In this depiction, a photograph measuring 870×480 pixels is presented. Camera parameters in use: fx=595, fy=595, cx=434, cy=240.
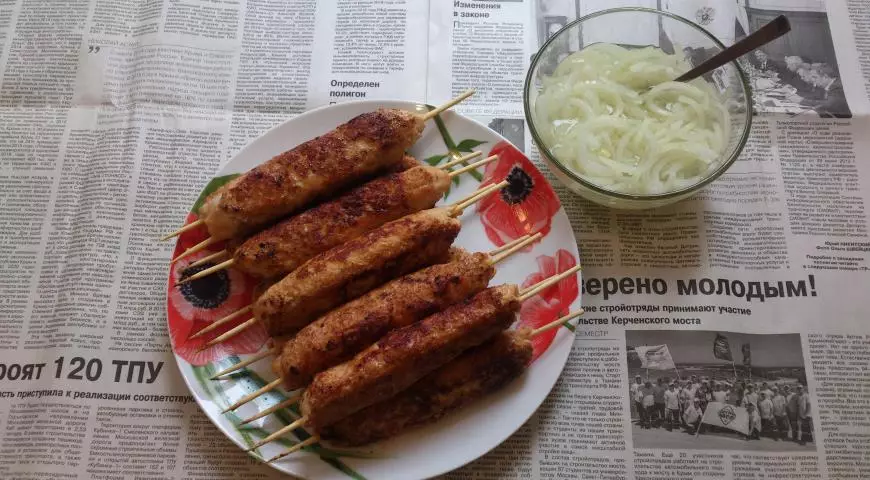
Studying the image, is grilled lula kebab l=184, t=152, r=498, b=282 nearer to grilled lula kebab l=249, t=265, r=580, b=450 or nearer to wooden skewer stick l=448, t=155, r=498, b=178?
wooden skewer stick l=448, t=155, r=498, b=178

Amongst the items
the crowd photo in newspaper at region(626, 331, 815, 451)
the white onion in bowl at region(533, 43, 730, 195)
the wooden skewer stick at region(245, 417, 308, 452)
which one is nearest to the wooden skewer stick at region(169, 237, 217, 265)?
the wooden skewer stick at region(245, 417, 308, 452)

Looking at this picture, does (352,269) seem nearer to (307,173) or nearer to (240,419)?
(307,173)

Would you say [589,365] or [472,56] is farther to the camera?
[472,56]

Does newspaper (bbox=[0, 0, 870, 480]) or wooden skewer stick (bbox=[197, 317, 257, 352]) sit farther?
newspaper (bbox=[0, 0, 870, 480])

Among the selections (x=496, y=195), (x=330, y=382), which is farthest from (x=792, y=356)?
(x=330, y=382)

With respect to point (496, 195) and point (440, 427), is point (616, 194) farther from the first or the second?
point (440, 427)

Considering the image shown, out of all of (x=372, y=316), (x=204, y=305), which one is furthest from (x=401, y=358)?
(x=204, y=305)

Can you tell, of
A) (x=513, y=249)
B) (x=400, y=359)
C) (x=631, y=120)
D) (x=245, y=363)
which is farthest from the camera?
(x=631, y=120)

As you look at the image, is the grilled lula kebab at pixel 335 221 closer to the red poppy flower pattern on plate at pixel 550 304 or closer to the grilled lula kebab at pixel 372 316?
the grilled lula kebab at pixel 372 316
